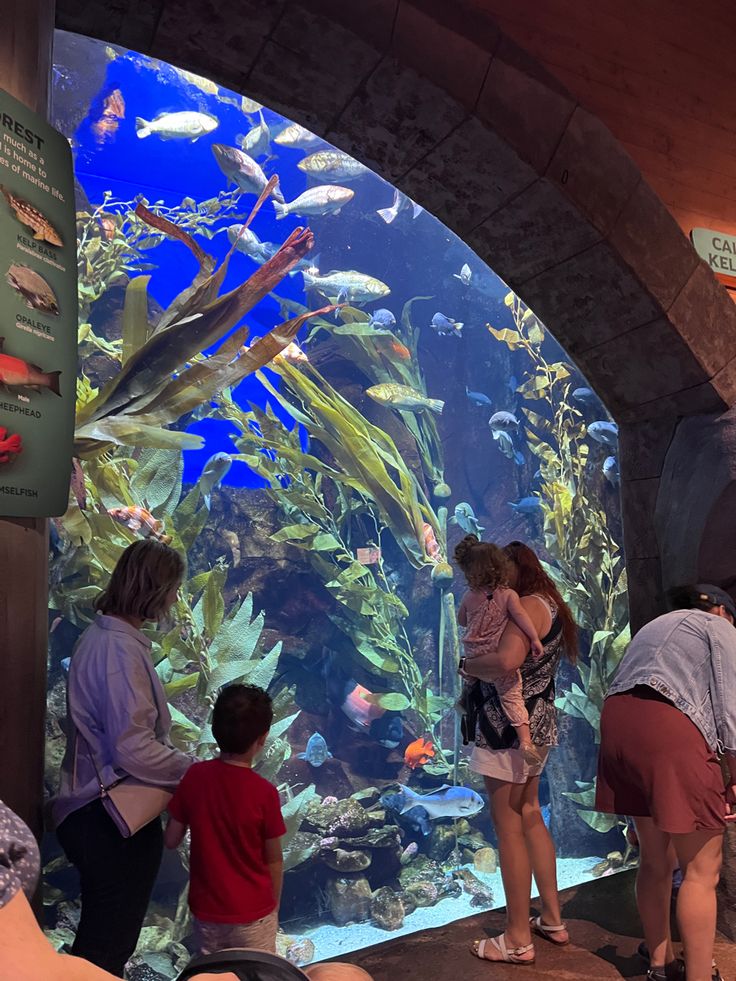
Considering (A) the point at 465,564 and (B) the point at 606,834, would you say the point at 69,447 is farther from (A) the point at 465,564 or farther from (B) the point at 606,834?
(B) the point at 606,834

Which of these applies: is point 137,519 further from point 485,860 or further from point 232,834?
point 485,860

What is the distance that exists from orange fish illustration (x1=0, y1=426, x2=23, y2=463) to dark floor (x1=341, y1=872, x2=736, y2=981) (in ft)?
8.26

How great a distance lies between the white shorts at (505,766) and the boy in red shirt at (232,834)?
1.09 meters

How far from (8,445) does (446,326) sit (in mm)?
12387

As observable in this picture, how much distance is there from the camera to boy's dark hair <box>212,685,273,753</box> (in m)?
2.16

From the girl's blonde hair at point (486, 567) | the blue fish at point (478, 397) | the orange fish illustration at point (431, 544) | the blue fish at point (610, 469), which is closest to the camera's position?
the girl's blonde hair at point (486, 567)

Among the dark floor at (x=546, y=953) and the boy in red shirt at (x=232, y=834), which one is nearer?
the boy in red shirt at (x=232, y=834)

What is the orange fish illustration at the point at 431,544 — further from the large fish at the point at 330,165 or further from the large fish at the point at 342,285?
the large fish at the point at 330,165

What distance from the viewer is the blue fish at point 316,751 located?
943cm

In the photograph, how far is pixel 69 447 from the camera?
6.48 ft

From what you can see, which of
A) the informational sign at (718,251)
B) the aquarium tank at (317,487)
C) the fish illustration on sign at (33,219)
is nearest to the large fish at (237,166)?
the aquarium tank at (317,487)

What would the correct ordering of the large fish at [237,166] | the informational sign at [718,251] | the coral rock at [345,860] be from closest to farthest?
the informational sign at [718,251] < the coral rock at [345,860] < the large fish at [237,166]

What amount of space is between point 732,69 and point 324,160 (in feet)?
27.8

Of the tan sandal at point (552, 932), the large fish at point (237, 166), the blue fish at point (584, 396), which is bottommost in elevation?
the tan sandal at point (552, 932)
